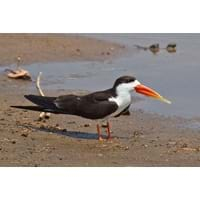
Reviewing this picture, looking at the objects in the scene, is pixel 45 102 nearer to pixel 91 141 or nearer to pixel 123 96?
pixel 91 141

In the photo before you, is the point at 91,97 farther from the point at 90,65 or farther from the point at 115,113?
the point at 90,65

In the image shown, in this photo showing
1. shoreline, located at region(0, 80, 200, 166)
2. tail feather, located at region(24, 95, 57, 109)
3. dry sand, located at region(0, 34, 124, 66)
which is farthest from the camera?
dry sand, located at region(0, 34, 124, 66)

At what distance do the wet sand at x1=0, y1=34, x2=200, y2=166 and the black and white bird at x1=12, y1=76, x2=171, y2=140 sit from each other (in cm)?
20

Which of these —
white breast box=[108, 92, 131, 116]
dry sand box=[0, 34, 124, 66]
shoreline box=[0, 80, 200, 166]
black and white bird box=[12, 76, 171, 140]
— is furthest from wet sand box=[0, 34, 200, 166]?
dry sand box=[0, 34, 124, 66]

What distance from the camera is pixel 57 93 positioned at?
897 centimetres

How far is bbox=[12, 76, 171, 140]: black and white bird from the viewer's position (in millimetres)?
6621

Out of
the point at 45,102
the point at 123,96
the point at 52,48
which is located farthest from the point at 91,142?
the point at 52,48

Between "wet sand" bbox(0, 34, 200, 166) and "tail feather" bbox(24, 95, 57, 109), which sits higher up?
"tail feather" bbox(24, 95, 57, 109)

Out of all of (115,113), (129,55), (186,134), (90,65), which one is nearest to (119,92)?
(115,113)

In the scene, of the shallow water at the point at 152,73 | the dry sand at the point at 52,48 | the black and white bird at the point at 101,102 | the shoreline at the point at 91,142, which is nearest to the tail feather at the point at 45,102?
the black and white bird at the point at 101,102

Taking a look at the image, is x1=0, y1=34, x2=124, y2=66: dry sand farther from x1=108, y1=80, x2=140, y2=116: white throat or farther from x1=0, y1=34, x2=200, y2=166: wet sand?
x1=108, y1=80, x2=140, y2=116: white throat

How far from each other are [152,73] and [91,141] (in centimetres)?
384

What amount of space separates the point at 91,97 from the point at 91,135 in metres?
0.35

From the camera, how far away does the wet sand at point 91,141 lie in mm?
5934
